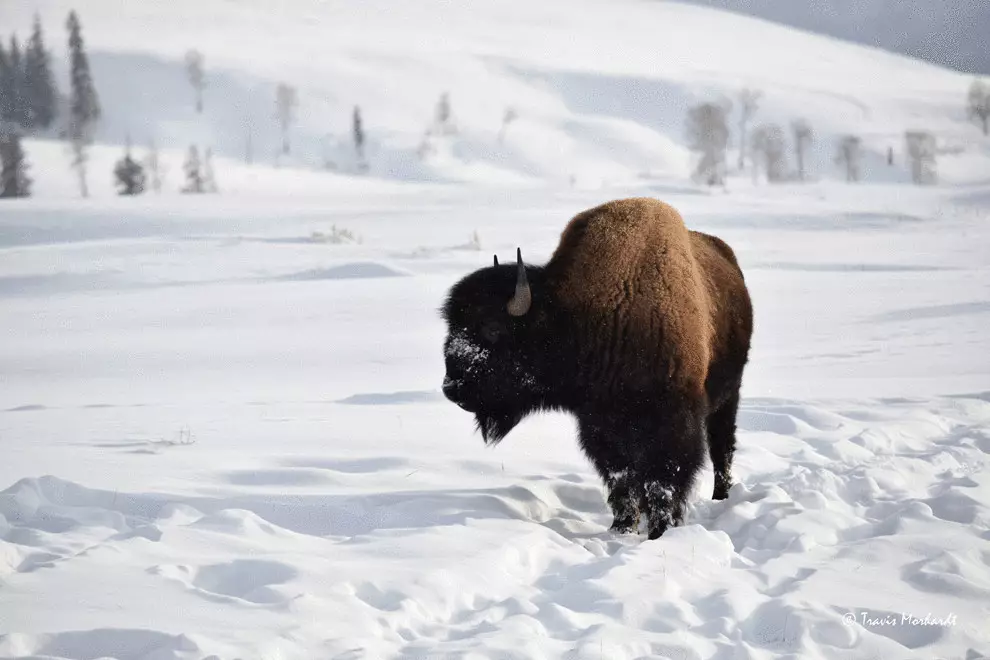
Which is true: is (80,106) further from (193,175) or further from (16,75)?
(16,75)

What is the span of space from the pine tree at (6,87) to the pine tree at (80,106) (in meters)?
1.55

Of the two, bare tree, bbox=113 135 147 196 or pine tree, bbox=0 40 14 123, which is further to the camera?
bare tree, bbox=113 135 147 196

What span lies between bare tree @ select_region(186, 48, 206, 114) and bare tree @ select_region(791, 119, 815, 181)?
21816 millimetres

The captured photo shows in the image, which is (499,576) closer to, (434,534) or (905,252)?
(434,534)

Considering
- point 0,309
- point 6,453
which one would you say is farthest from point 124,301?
point 6,453

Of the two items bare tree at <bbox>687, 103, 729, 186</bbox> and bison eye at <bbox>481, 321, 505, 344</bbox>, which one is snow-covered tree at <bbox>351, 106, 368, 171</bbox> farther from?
bison eye at <bbox>481, 321, 505, 344</bbox>

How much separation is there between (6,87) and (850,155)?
22.7 metres

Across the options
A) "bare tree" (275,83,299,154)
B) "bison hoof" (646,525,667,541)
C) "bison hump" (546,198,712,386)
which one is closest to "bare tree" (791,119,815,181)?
"bare tree" (275,83,299,154)

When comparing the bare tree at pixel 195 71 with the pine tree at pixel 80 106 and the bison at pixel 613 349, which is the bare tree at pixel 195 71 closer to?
the pine tree at pixel 80 106

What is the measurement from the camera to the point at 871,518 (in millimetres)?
3664

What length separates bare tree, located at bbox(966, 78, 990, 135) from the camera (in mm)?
24500

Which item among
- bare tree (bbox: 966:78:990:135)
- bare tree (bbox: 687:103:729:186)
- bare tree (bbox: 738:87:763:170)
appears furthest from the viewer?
bare tree (bbox: 738:87:763:170)

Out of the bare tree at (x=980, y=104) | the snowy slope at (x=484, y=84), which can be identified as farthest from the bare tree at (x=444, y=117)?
the bare tree at (x=980, y=104)

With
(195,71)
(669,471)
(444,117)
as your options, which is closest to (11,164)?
(669,471)
